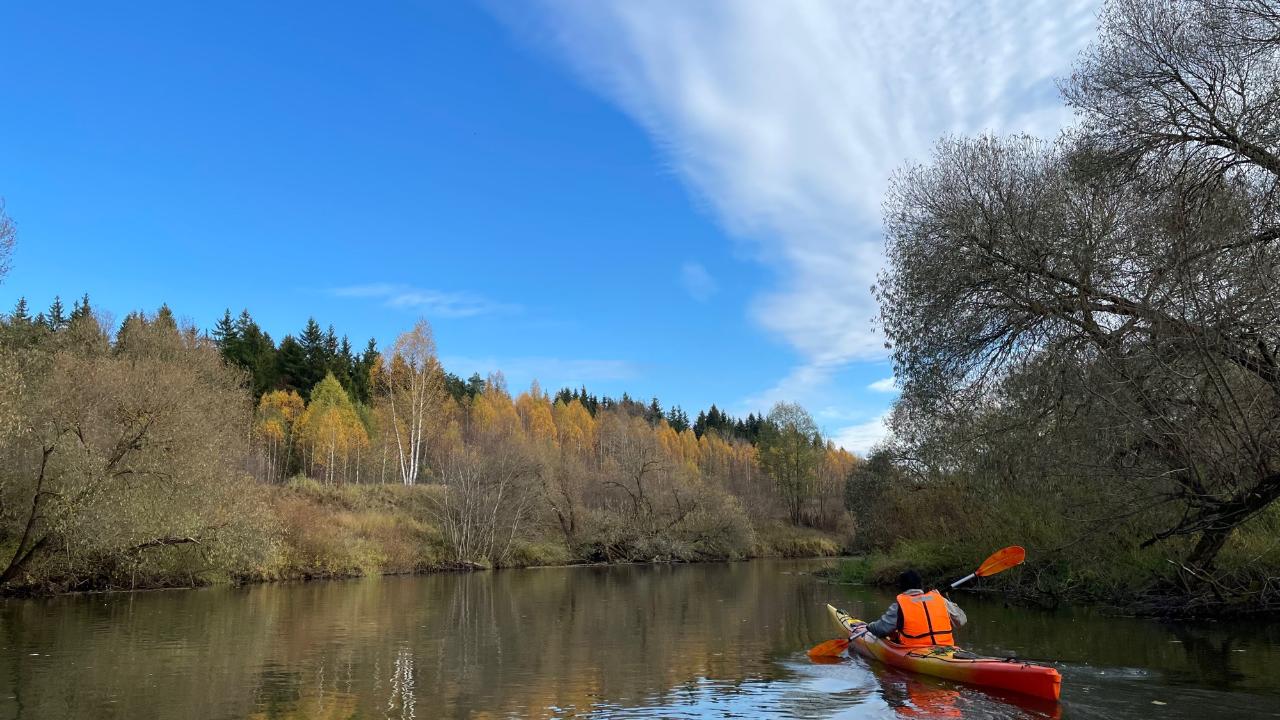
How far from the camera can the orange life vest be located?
515 inches

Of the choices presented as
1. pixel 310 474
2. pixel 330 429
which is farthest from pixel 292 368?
pixel 330 429

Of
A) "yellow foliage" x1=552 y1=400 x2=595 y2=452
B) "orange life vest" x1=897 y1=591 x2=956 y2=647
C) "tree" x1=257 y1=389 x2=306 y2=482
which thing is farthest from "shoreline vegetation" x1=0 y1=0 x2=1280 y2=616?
"yellow foliage" x1=552 y1=400 x2=595 y2=452

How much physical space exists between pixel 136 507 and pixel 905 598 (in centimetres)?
2301

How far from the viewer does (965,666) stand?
11773 millimetres

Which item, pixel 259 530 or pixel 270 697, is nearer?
pixel 270 697

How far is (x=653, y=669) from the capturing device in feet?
45.5

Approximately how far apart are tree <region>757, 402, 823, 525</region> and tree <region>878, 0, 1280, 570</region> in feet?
206

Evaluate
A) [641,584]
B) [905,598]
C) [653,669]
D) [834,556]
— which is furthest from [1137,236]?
[834,556]

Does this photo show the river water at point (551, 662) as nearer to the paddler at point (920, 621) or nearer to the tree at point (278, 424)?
the paddler at point (920, 621)

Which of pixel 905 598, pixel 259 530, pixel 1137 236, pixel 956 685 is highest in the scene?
Answer: pixel 1137 236

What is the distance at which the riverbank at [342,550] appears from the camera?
28750 millimetres

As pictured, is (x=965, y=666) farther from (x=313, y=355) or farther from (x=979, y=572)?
(x=313, y=355)

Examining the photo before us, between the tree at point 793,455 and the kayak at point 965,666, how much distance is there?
64.4 m

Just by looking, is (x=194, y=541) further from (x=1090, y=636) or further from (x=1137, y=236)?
(x=1137, y=236)
